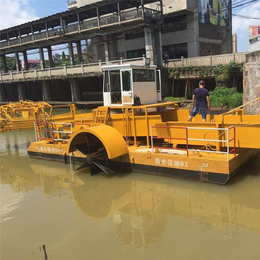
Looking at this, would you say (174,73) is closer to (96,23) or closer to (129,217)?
(96,23)

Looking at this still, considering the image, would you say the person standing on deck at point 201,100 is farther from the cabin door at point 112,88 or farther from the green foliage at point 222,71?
the green foliage at point 222,71

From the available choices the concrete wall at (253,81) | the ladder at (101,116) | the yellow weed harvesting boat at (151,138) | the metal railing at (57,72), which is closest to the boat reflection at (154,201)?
the yellow weed harvesting boat at (151,138)

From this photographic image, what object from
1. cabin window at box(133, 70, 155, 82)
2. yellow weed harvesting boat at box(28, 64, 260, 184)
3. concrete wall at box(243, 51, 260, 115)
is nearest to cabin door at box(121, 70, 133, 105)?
yellow weed harvesting boat at box(28, 64, 260, 184)

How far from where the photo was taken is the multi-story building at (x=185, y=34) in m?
27.6

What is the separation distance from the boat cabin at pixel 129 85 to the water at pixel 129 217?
2.21 metres

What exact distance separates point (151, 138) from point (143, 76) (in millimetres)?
2144

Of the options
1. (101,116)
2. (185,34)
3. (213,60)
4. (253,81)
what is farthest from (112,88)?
(185,34)

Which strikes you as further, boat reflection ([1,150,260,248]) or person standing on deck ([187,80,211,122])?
person standing on deck ([187,80,211,122])

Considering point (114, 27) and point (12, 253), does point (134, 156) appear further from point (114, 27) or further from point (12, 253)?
point (114, 27)

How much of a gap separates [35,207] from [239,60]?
61.0 feet

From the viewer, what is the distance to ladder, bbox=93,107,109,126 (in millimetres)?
8289

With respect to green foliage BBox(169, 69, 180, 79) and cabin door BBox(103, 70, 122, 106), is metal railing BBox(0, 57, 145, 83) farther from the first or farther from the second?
cabin door BBox(103, 70, 122, 106)

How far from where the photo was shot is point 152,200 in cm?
622

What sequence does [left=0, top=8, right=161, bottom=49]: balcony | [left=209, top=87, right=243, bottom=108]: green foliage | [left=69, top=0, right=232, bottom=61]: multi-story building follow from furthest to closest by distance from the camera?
[left=69, top=0, right=232, bottom=61]: multi-story building
[left=0, top=8, right=161, bottom=49]: balcony
[left=209, top=87, right=243, bottom=108]: green foliage
